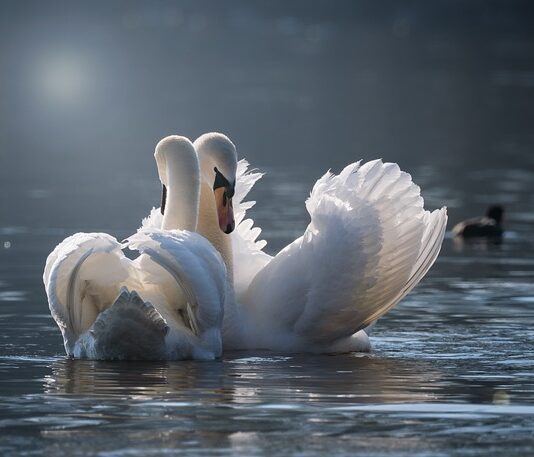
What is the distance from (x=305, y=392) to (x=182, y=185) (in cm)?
252

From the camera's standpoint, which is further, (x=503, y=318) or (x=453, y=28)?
(x=453, y=28)

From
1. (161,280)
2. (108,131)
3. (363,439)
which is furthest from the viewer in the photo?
(108,131)

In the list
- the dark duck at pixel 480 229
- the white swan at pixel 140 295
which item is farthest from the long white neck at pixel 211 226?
the dark duck at pixel 480 229

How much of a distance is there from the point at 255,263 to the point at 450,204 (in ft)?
38.2

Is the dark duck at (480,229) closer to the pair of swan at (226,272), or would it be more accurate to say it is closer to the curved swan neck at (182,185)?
the pair of swan at (226,272)

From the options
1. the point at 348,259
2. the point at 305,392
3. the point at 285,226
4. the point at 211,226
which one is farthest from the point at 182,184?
the point at 285,226

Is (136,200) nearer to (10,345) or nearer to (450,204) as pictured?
(450,204)

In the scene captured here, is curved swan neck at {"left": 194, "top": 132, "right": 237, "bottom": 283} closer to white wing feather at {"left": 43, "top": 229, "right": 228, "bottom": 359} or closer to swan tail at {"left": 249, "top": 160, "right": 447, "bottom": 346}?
swan tail at {"left": 249, "top": 160, "right": 447, "bottom": 346}

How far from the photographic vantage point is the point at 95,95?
55.2m

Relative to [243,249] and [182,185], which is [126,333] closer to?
[182,185]

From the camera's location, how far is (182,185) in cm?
1325

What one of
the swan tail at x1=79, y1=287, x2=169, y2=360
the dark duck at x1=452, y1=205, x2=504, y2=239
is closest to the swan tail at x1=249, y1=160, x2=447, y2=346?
the swan tail at x1=79, y1=287, x2=169, y2=360

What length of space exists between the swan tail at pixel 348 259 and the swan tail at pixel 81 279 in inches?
46.9

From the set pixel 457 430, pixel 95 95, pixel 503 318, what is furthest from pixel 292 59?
pixel 457 430
